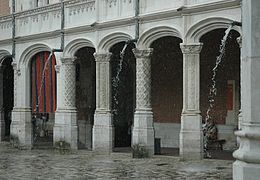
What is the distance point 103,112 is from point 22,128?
14.7 feet

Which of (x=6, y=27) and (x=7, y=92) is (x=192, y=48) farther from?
(x=7, y=92)

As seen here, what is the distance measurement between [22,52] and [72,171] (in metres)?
8.96

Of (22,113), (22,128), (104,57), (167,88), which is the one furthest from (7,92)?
(104,57)

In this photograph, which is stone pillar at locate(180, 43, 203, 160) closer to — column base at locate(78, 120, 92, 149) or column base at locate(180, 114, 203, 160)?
column base at locate(180, 114, 203, 160)

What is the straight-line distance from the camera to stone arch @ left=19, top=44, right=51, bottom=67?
67.4 feet

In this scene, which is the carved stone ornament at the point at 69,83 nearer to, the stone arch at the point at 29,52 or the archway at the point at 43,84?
the archway at the point at 43,84

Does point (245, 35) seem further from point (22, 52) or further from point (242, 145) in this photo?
point (22, 52)

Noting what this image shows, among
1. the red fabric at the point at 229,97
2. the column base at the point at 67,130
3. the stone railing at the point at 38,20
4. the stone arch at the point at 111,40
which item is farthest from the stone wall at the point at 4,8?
the red fabric at the point at 229,97

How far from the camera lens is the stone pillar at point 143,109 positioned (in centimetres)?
1619

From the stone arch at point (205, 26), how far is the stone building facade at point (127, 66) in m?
0.03

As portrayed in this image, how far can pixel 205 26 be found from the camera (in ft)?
48.9

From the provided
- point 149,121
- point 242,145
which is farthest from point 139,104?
point 242,145

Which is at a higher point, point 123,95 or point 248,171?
point 123,95

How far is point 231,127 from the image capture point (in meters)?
18.3
